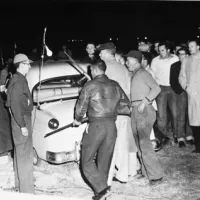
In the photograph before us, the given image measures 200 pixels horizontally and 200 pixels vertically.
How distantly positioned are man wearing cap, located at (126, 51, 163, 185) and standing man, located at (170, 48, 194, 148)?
6.87 feet

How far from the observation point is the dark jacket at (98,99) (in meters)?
4.61

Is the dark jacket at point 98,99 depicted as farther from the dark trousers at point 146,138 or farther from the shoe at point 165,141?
the shoe at point 165,141

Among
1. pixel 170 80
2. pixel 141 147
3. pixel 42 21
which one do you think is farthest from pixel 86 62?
pixel 42 21

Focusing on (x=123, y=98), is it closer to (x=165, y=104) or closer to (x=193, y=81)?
(x=193, y=81)

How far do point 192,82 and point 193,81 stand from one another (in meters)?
0.03

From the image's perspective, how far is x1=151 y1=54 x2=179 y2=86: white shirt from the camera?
7.50m

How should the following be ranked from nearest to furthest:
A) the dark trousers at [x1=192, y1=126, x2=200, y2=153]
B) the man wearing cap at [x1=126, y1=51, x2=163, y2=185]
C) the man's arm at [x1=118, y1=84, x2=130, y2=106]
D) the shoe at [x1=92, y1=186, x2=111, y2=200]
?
the shoe at [x1=92, y1=186, x2=111, y2=200] → the man's arm at [x1=118, y1=84, x2=130, y2=106] → the man wearing cap at [x1=126, y1=51, x2=163, y2=185] → the dark trousers at [x1=192, y1=126, x2=200, y2=153]

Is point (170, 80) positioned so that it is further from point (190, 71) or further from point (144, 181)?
point (144, 181)

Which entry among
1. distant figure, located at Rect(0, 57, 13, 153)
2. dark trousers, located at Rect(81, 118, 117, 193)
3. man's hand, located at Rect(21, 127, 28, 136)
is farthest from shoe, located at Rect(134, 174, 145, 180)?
distant figure, located at Rect(0, 57, 13, 153)

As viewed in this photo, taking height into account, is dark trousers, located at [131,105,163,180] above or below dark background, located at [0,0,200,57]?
below

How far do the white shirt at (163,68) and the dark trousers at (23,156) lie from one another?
3.71m

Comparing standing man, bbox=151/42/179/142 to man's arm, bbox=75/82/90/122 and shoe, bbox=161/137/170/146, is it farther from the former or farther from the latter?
man's arm, bbox=75/82/90/122

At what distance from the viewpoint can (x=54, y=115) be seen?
5.56 metres

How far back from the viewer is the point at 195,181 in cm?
542
